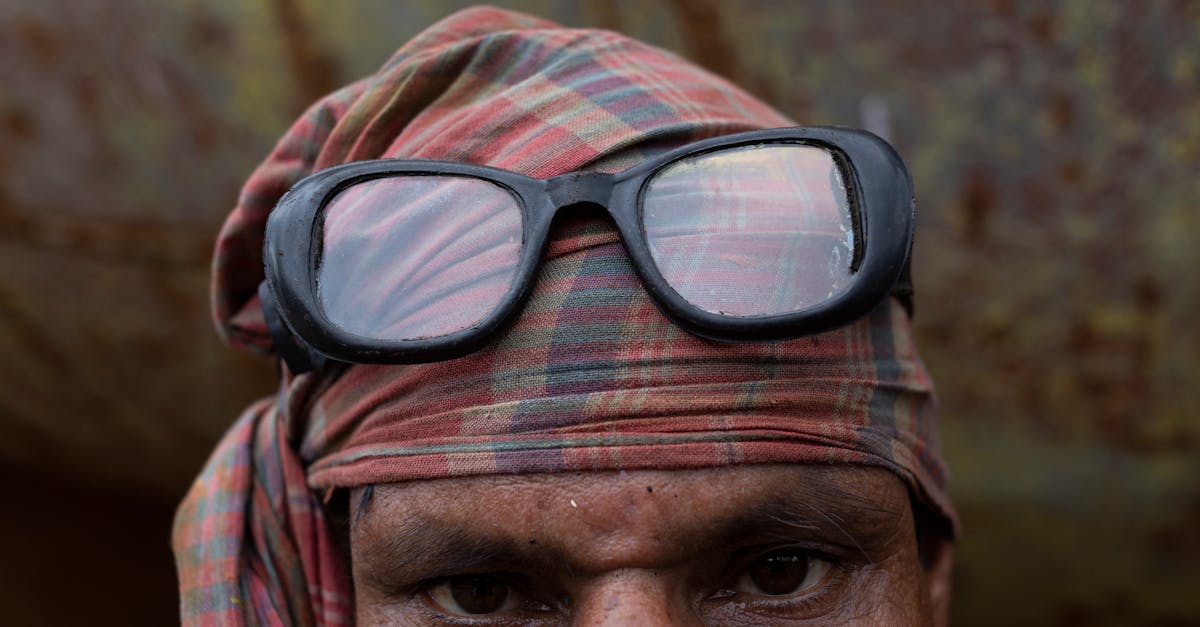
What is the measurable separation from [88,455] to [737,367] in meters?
1.89

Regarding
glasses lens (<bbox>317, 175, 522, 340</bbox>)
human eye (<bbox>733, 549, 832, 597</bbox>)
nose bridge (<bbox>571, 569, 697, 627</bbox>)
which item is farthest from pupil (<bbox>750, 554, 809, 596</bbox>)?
glasses lens (<bbox>317, 175, 522, 340</bbox>)

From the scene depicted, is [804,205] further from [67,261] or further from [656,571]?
[67,261]

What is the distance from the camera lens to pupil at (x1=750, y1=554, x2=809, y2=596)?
1094 millimetres

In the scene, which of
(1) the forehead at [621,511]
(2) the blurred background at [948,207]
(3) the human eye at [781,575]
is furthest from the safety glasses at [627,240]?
(2) the blurred background at [948,207]

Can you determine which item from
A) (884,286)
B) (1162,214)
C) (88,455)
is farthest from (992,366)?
(88,455)

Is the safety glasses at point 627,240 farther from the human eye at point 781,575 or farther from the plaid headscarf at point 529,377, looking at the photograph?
the human eye at point 781,575

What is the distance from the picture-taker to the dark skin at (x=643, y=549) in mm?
1015

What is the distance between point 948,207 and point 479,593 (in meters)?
0.97

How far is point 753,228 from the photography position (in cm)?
107

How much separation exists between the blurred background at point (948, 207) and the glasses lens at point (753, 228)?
64 cm

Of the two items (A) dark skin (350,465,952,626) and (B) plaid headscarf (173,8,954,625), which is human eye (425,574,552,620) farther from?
(B) plaid headscarf (173,8,954,625)

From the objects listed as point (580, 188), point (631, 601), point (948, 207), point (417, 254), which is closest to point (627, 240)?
point (580, 188)

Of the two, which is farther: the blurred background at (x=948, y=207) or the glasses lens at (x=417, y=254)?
the blurred background at (x=948, y=207)

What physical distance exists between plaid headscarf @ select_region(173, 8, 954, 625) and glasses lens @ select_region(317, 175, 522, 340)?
0.04 m
